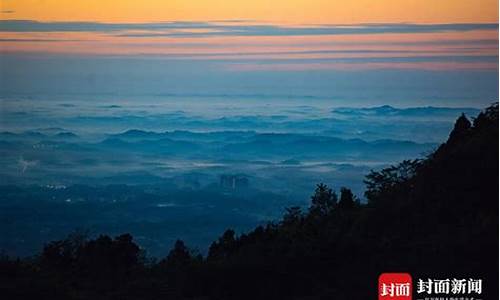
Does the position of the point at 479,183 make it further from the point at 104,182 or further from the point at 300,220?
the point at 104,182

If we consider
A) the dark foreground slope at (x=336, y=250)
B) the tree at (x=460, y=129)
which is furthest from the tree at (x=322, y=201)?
the tree at (x=460, y=129)

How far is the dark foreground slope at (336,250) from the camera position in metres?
6.47

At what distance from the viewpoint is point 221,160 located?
7227mm

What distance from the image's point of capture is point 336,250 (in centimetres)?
688

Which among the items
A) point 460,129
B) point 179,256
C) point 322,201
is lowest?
point 179,256

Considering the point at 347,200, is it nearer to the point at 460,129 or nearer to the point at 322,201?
the point at 322,201

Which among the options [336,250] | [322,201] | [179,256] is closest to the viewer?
[336,250]

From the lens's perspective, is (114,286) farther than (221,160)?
No

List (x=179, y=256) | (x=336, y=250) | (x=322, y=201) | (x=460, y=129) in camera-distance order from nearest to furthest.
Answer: (x=336, y=250), (x=179, y=256), (x=322, y=201), (x=460, y=129)

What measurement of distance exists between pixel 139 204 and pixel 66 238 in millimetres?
749

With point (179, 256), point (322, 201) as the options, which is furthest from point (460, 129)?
point (179, 256)

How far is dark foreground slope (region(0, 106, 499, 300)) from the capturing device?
6.47 meters

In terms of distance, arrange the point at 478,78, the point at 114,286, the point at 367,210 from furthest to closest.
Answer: the point at 367,210, the point at 478,78, the point at 114,286

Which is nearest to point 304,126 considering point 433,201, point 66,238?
point 433,201
